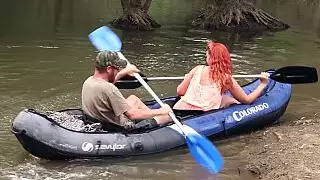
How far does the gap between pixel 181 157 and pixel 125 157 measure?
2.00 ft

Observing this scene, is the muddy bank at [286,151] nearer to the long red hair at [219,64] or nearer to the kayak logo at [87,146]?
the long red hair at [219,64]

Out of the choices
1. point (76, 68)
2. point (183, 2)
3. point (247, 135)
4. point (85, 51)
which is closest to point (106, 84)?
point (247, 135)

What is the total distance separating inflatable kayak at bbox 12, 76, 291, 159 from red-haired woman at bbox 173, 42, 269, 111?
0.10 m

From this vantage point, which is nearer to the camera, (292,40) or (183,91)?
(183,91)

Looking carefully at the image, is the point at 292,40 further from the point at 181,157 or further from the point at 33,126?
the point at 33,126

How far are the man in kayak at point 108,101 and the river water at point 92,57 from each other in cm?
42

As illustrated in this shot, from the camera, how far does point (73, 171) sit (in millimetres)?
5496

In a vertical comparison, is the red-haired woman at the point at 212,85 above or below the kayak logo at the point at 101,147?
above

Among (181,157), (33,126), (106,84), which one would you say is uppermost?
(106,84)

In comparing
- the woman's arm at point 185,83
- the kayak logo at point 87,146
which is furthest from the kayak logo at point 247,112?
the kayak logo at point 87,146

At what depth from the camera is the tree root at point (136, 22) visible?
54.4ft

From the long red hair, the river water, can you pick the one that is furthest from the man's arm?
the long red hair

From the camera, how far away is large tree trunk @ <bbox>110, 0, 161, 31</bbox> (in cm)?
1667

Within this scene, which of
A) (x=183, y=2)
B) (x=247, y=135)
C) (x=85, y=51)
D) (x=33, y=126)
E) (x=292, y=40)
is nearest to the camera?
(x=33, y=126)
